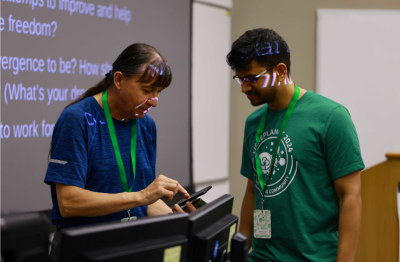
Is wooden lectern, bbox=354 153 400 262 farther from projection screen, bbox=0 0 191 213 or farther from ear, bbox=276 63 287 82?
projection screen, bbox=0 0 191 213

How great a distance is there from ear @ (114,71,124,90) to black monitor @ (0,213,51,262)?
765 millimetres

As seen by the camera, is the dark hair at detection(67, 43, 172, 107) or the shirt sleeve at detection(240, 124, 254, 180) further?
the shirt sleeve at detection(240, 124, 254, 180)

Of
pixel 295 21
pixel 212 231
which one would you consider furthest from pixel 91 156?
pixel 295 21

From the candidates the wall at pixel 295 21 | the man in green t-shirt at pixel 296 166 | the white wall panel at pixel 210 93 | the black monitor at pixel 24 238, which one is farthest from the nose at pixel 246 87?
the wall at pixel 295 21

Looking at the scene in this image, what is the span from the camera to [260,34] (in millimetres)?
1438

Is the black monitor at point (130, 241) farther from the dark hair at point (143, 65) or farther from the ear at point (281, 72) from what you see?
the ear at point (281, 72)

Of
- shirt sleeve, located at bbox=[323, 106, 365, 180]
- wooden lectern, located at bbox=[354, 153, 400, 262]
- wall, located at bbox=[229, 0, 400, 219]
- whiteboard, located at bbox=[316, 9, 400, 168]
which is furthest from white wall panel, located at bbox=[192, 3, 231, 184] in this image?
shirt sleeve, located at bbox=[323, 106, 365, 180]

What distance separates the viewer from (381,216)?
218 centimetres

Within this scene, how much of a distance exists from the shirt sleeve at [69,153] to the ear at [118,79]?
0.66 ft

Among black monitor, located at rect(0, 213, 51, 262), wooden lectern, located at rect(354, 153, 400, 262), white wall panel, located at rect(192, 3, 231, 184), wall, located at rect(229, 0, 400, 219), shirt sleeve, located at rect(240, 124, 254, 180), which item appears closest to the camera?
black monitor, located at rect(0, 213, 51, 262)

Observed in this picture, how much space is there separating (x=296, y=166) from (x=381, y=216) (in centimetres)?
119

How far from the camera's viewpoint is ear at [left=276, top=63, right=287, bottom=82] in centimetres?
144

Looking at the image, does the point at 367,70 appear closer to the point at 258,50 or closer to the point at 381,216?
the point at 381,216

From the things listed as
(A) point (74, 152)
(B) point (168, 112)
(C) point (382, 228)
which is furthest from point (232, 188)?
(A) point (74, 152)
